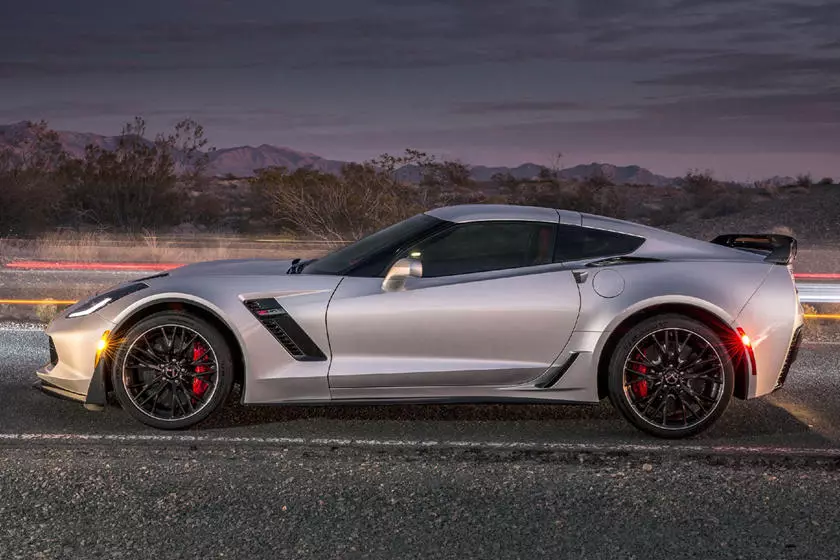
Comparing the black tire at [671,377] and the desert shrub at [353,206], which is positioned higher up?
the desert shrub at [353,206]

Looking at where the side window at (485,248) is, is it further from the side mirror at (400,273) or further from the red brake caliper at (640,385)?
the red brake caliper at (640,385)

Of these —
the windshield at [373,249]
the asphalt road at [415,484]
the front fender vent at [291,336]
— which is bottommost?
the asphalt road at [415,484]

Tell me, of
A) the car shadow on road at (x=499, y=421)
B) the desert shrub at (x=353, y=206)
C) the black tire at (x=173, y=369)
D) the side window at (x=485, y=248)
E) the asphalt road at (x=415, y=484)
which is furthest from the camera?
the desert shrub at (x=353, y=206)

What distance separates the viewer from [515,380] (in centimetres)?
651

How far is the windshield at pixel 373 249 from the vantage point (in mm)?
6621

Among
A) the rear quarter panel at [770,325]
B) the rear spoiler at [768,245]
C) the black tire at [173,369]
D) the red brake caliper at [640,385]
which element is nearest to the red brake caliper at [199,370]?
the black tire at [173,369]

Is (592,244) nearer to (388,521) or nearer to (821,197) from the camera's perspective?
(388,521)

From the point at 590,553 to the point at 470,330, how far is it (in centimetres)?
205

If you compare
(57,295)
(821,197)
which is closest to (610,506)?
(57,295)

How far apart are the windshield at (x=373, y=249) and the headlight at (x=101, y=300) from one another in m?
1.00

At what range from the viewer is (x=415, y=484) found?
560 cm

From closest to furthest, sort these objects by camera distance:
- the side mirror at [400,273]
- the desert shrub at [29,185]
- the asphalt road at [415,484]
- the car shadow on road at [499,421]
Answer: the asphalt road at [415,484] < the side mirror at [400,273] < the car shadow on road at [499,421] < the desert shrub at [29,185]

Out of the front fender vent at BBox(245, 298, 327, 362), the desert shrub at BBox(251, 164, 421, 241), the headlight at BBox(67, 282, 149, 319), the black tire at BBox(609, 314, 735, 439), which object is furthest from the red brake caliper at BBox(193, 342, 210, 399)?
the desert shrub at BBox(251, 164, 421, 241)

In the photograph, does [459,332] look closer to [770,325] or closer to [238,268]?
[238,268]
